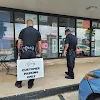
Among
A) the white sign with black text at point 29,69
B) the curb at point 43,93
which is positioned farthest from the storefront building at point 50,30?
the curb at point 43,93

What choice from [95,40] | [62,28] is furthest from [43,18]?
[95,40]

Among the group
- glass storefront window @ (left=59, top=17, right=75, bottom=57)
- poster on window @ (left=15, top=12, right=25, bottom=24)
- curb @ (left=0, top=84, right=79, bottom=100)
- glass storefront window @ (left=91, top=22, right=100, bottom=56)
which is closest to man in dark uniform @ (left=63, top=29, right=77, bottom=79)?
curb @ (left=0, top=84, right=79, bottom=100)

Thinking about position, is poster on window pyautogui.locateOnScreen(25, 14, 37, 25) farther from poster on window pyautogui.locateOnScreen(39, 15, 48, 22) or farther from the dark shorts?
the dark shorts

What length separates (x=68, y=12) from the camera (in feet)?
28.9

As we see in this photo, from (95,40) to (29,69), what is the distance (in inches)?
265

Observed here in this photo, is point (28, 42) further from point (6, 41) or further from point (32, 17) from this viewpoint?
point (32, 17)

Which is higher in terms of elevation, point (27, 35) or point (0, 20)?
point (0, 20)

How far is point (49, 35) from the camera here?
29.3 feet

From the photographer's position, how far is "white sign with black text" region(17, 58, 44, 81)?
4.68 meters

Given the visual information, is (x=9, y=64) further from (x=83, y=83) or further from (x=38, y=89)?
(x=83, y=83)

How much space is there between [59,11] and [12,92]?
5216mm

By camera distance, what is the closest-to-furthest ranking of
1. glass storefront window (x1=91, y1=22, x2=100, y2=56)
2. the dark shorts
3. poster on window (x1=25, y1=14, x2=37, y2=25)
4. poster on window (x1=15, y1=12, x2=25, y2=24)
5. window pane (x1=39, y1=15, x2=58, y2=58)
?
the dark shorts
poster on window (x1=15, y1=12, x2=25, y2=24)
poster on window (x1=25, y1=14, x2=37, y2=25)
window pane (x1=39, y1=15, x2=58, y2=58)
glass storefront window (x1=91, y1=22, x2=100, y2=56)

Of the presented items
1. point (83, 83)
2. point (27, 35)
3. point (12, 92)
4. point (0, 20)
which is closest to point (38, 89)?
point (12, 92)

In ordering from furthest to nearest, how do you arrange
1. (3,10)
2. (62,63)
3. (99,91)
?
(62,63) < (3,10) < (99,91)
